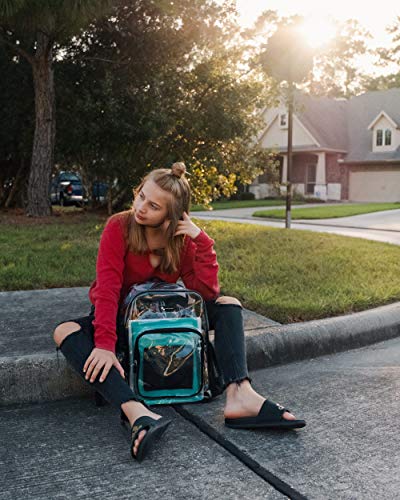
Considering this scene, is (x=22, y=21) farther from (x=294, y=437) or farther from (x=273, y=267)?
(x=294, y=437)

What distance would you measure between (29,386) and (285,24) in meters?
10.3

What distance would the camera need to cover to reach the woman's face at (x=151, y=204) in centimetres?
314

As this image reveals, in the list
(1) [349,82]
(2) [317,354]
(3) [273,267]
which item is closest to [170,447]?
(2) [317,354]

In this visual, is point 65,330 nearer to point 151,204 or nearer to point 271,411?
point 151,204

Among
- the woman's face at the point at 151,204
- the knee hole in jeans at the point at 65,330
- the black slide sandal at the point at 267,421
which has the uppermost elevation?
the woman's face at the point at 151,204

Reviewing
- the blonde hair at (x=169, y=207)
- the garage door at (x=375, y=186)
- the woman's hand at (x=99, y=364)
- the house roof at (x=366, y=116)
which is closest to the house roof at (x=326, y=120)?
the house roof at (x=366, y=116)

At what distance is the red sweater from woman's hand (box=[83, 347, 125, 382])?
4 centimetres

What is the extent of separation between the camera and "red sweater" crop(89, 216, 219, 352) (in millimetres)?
2992

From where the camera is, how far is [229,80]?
13.0 metres

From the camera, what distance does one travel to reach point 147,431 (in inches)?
102

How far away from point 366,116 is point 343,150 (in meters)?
3.17

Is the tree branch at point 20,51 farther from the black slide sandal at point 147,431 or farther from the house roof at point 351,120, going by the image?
the house roof at point 351,120

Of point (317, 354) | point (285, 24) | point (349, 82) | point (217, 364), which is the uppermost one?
point (349, 82)

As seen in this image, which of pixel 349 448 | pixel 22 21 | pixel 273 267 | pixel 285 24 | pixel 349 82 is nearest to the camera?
pixel 349 448
